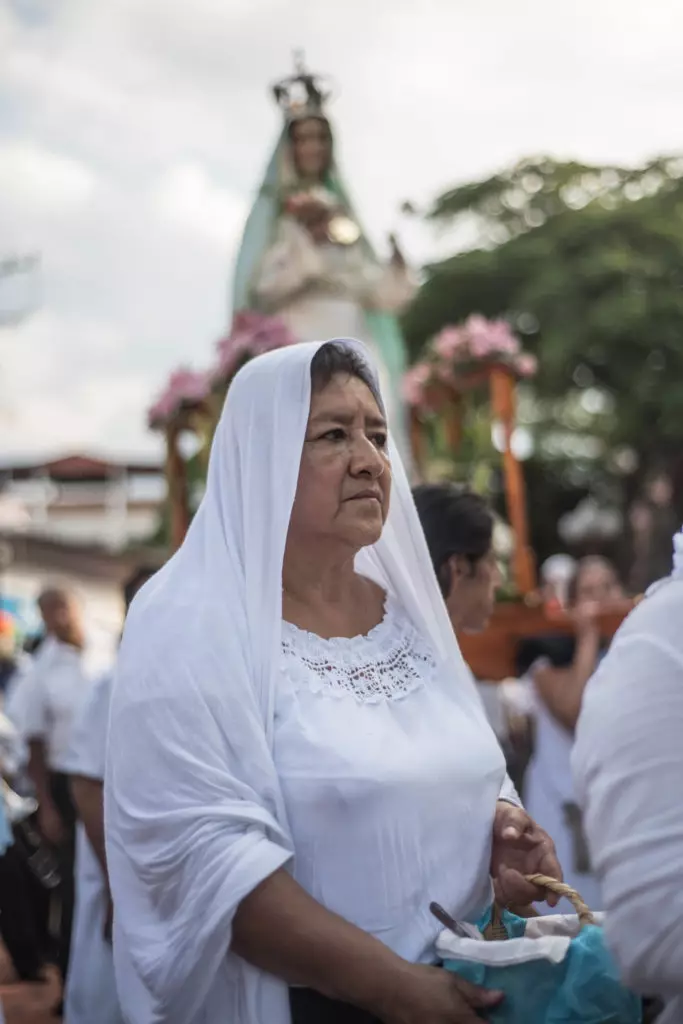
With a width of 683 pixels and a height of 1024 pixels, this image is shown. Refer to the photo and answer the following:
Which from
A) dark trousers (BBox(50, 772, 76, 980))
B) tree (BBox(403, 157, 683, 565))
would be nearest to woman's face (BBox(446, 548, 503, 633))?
dark trousers (BBox(50, 772, 76, 980))

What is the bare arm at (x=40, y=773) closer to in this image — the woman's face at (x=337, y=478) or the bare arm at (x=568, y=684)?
the bare arm at (x=568, y=684)

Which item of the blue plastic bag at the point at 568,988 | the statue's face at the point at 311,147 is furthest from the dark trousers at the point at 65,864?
the blue plastic bag at the point at 568,988

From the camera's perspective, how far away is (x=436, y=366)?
6812mm

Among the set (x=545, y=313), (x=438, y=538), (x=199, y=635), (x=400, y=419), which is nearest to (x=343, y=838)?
(x=199, y=635)

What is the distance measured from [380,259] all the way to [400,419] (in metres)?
0.98

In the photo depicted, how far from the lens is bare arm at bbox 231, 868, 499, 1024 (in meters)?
2.05

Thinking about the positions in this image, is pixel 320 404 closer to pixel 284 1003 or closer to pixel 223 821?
pixel 223 821

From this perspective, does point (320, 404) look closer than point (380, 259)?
Yes

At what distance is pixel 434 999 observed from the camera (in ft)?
6.68

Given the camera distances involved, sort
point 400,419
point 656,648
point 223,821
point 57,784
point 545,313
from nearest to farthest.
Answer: point 656,648
point 223,821
point 57,784
point 400,419
point 545,313

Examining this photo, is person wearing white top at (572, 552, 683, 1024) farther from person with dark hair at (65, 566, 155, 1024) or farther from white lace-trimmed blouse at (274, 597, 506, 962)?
person with dark hair at (65, 566, 155, 1024)

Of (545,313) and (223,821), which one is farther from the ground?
(545,313)

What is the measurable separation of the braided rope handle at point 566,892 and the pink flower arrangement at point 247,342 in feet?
9.60

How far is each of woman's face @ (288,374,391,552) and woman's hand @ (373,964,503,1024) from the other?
32.7 inches
